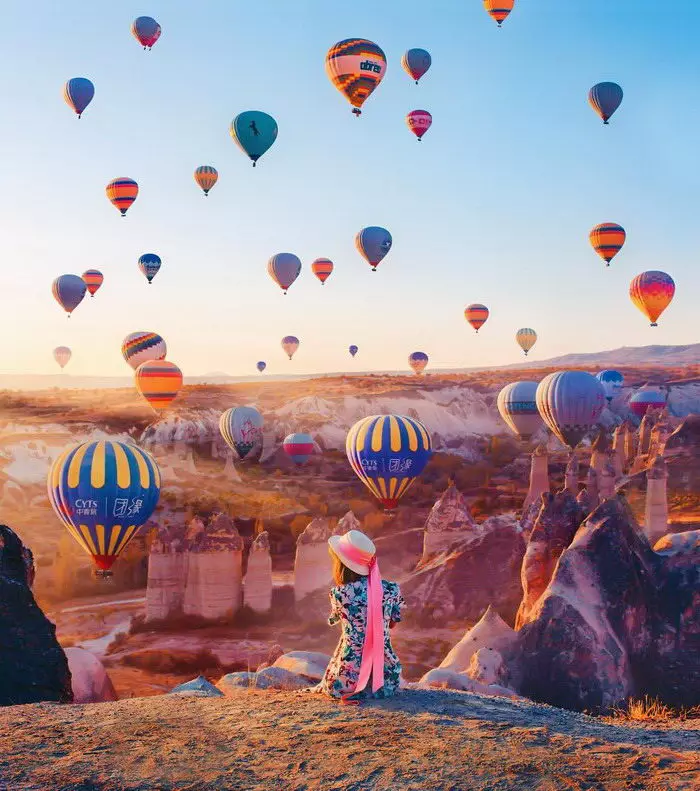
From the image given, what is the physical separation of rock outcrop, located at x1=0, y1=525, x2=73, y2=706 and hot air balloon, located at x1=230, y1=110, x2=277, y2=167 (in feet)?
102

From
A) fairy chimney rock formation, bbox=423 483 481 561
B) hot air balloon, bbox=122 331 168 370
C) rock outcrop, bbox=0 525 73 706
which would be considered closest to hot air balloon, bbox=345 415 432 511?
fairy chimney rock formation, bbox=423 483 481 561

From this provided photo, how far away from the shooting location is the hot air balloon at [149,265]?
5962cm

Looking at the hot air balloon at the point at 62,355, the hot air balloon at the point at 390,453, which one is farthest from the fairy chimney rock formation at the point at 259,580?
the hot air balloon at the point at 62,355

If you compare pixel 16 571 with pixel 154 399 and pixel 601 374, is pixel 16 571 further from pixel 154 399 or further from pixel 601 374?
pixel 601 374

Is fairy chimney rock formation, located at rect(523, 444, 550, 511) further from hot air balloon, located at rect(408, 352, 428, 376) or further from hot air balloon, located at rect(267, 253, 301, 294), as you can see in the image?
hot air balloon, located at rect(408, 352, 428, 376)

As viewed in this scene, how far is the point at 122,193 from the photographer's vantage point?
50.1 m

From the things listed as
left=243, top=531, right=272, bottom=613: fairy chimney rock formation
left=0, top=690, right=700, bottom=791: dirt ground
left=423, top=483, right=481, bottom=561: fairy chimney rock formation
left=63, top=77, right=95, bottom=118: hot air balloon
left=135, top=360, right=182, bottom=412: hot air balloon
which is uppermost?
left=63, top=77, right=95, bottom=118: hot air balloon

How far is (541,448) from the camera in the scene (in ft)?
121

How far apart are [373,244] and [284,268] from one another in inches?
336

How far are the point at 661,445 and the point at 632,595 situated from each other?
3456 centimetres

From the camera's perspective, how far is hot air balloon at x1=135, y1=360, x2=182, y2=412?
50062 mm

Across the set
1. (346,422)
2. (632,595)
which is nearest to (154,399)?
(346,422)

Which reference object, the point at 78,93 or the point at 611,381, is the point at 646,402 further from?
the point at 78,93

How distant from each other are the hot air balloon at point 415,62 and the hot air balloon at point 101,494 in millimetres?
30594
